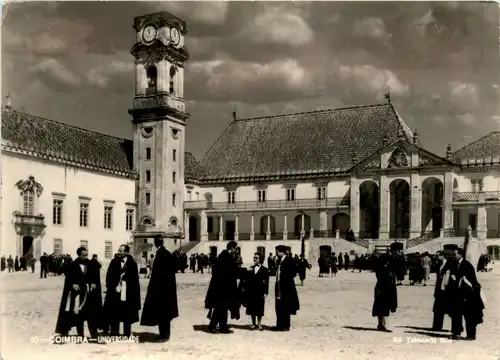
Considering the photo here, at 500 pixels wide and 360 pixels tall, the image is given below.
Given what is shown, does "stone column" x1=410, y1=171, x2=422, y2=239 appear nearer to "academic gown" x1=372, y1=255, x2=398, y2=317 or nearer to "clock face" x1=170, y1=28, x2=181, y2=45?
"clock face" x1=170, y1=28, x2=181, y2=45

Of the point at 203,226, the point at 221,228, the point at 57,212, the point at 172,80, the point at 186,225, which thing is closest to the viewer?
the point at 57,212

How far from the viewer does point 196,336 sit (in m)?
13.9

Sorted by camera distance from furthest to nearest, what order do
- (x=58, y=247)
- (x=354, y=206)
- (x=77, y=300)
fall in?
(x=354, y=206)
(x=58, y=247)
(x=77, y=300)

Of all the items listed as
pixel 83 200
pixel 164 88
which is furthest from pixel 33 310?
pixel 164 88

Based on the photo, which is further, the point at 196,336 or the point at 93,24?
the point at 93,24

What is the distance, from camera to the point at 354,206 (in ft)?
175

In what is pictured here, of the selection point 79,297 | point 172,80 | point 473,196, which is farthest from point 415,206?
point 79,297

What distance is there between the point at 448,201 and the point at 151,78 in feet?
74.2

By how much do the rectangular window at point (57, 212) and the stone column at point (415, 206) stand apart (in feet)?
77.2

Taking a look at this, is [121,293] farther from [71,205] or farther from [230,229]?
[230,229]

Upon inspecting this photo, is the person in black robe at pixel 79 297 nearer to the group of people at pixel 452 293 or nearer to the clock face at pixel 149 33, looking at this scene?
the group of people at pixel 452 293

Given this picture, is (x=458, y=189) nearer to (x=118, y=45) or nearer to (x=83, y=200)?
(x=83, y=200)

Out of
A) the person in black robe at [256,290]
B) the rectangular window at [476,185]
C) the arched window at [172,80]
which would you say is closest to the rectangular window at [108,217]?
the arched window at [172,80]

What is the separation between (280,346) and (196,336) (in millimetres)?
1817
